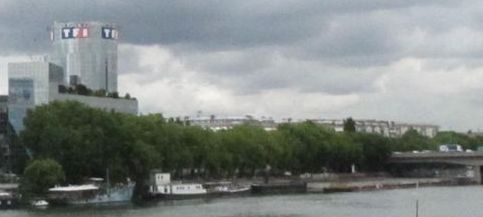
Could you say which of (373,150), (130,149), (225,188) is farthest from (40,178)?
(373,150)

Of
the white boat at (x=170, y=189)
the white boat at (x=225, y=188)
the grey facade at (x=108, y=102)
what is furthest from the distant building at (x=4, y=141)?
the white boat at (x=225, y=188)

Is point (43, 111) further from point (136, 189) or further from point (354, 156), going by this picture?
point (354, 156)

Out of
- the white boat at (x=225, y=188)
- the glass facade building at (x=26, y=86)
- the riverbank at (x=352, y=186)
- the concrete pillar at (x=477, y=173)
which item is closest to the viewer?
the white boat at (x=225, y=188)

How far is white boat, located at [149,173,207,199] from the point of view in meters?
110

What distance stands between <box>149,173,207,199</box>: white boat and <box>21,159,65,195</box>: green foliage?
539 inches

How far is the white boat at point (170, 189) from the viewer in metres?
110

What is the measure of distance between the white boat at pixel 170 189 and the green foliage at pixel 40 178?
1368 centimetres

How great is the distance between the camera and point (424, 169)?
186 metres

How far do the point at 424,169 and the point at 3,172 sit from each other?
82.1 meters

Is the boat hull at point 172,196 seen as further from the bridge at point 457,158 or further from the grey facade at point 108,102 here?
the bridge at point 457,158

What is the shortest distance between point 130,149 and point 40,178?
1373 cm

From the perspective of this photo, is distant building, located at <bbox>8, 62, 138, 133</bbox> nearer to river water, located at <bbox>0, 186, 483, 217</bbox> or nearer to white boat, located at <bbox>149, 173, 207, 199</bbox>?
white boat, located at <bbox>149, 173, 207, 199</bbox>

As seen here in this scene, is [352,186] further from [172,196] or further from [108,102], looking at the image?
[108,102]

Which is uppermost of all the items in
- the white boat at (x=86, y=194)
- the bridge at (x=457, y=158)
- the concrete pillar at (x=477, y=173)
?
the bridge at (x=457, y=158)
